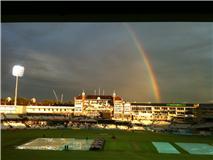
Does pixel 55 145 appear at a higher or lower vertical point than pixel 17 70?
lower

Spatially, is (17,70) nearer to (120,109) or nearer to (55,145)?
(55,145)

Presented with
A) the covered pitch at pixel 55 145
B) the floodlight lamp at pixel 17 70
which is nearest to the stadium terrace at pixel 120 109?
the floodlight lamp at pixel 17 70

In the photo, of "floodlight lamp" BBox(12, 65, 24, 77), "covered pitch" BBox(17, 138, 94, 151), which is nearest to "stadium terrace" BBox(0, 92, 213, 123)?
"floodlight lamp" BBox(12, 65, 24, 77)

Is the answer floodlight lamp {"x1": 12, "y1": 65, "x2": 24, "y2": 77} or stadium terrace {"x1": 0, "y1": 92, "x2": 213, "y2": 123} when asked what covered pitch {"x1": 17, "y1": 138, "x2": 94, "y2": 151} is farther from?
stadium terrace {"x1": 0, "y1": 92, "x2": 213, "y2": 123}

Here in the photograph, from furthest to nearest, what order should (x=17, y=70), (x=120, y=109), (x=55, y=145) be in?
(x=120, y=109) → (x=17, y=70) → (x=55, y=145)

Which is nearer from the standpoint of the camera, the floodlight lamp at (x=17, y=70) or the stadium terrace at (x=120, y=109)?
the floodlight lamp at (x=17, y=70)

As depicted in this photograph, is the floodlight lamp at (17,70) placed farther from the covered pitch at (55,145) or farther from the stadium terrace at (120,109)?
the stadium terrace at (120,109)

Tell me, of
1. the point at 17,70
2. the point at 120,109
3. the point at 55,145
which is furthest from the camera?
the point at 120,109

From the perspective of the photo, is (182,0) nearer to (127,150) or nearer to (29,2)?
(29,2)

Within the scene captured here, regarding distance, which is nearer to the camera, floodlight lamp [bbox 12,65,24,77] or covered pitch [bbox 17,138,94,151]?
covered pitch [bbox 17,138,94,151]

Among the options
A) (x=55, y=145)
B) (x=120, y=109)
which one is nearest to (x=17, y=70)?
(x=55, y=145)

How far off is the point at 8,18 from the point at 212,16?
28.6 inches

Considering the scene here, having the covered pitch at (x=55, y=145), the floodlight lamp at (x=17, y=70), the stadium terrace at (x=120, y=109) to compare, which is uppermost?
the floodlight lamp at (x=17, y=70)

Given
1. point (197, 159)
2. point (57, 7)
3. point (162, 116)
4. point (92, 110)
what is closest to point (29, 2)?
point (57, 7)
